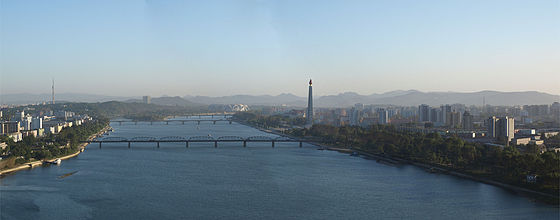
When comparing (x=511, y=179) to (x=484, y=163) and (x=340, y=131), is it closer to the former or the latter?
(x=484, y=163)

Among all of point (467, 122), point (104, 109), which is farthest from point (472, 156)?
point (104, 109)

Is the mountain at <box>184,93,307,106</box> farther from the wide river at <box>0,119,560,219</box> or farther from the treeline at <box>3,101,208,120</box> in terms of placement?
the wide river at <box>0,119,560,219</box>

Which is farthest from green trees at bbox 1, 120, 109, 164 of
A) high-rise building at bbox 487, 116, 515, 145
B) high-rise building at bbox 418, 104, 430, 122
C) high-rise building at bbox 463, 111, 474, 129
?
high-rise building at bbox 418, 104, 430, 122

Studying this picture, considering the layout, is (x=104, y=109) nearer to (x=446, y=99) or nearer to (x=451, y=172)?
(x=451, y=172)

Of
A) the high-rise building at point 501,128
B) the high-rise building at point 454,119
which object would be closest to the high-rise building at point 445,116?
the high-rise building at point 454,119

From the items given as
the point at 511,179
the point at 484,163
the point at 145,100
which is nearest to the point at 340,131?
the point at 484,163

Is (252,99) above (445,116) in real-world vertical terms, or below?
above
